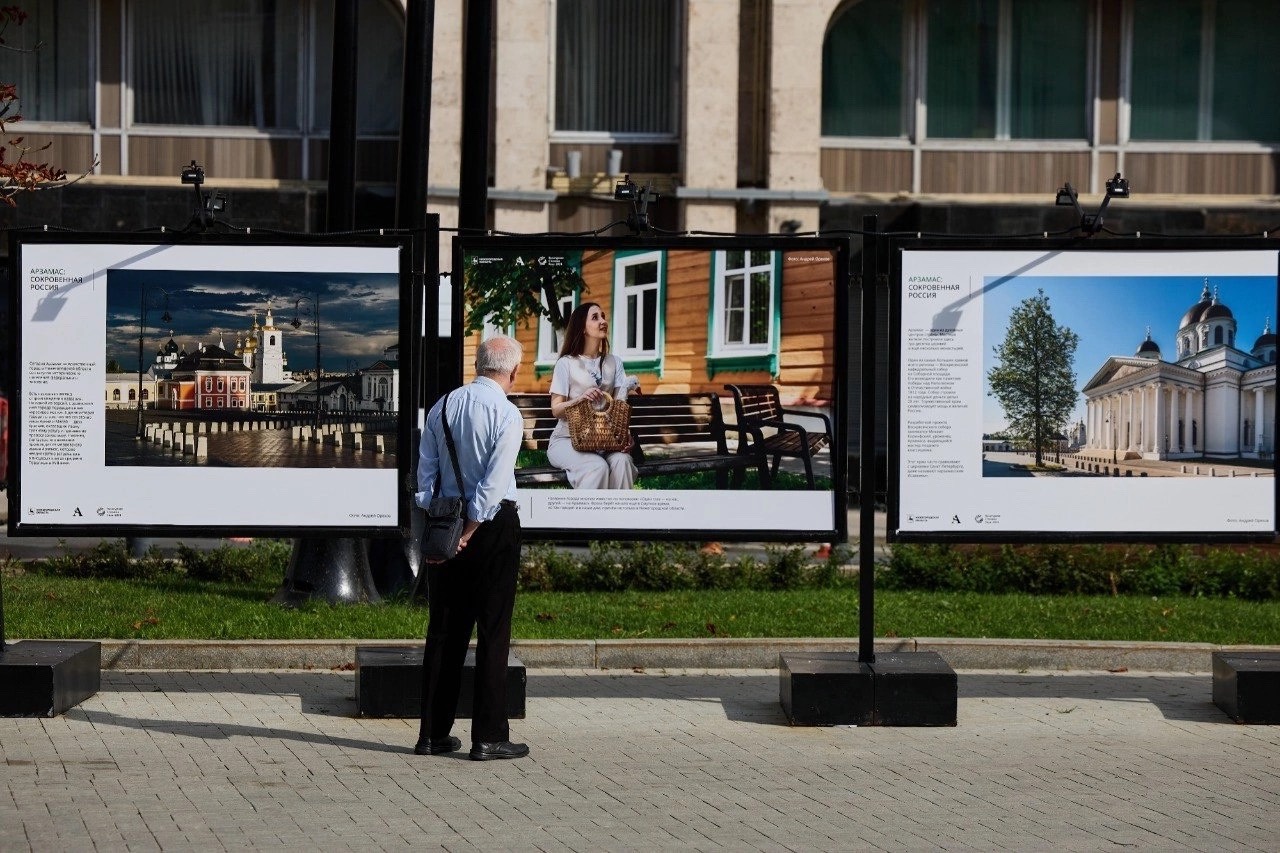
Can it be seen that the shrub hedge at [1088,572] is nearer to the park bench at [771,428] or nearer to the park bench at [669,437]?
the park bench at [771,428]

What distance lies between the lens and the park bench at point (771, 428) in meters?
10.0

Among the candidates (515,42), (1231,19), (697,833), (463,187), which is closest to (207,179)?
(515,42)

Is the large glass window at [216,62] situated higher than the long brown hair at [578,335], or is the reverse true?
the large glass window at [216,62]

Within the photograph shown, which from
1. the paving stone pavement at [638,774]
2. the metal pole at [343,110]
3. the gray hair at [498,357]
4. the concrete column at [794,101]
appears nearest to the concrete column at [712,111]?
the concrete column at [794,101]

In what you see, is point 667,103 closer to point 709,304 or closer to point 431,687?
point 709,304

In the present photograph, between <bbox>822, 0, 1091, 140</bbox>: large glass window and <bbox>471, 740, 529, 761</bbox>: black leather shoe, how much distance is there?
63.7 feet

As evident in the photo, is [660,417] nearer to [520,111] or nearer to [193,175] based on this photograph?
[193,175]

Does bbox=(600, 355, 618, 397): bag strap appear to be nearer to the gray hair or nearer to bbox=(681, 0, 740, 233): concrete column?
the gray hair

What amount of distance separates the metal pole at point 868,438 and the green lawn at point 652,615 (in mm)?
1989

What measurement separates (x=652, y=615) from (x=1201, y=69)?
18.0m

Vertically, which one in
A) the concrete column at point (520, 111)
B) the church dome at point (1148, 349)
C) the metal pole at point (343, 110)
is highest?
the concrete column at point (520, 111)

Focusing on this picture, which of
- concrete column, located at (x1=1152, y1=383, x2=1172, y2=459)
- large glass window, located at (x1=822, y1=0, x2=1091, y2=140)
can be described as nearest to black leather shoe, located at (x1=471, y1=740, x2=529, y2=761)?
concrete column, located at (x1=1152, y1=383, x2=1172, y2=459)

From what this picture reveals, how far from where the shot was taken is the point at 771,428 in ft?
33.0

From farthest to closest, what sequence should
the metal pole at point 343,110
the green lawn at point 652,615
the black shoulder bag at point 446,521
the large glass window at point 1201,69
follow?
the large glass window at point 1201,69 → the metal pole at point 343,110 → the green lawn at point 652,615 → the black shoulder bag at point 446,521
